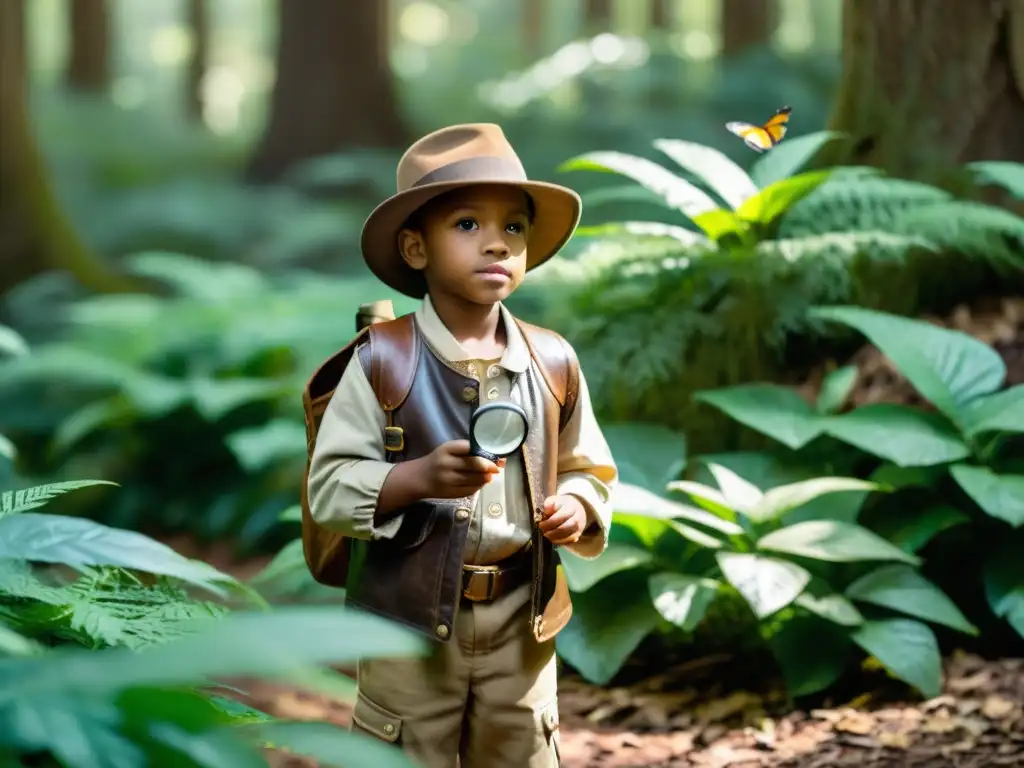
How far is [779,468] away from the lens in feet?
12.7

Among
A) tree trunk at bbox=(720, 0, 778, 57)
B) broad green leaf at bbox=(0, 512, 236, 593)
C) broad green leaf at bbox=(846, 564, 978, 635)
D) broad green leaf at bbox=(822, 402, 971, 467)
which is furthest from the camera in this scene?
tree trunk at bbox=(720, 0, 778, 57)

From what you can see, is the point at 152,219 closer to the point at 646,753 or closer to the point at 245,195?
the point at 245,195

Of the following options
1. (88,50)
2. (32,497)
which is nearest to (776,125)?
(32,497)

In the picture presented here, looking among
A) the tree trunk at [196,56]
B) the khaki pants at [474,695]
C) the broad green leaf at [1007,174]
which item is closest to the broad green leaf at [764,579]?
the khaki pants at [474,695]

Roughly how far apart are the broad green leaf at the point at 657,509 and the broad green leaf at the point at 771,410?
0.41 m

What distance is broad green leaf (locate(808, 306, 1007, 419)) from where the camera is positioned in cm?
370

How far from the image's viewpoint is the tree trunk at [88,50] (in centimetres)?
1623

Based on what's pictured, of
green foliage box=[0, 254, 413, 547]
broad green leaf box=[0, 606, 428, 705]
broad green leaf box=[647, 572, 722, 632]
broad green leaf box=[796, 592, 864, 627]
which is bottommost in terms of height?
green foliage box=[0, 254, 413, 547]

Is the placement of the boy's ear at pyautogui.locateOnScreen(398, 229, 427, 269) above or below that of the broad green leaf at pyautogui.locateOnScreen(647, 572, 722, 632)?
above

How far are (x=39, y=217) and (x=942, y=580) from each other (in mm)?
6791

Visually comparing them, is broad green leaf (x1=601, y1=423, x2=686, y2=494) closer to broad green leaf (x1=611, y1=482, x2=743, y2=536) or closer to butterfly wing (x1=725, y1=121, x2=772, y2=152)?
broad green leaf (x1=611, y1=482, x2=743, y2=536)

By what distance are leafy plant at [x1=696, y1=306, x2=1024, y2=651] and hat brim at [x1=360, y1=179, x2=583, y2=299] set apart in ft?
4.73

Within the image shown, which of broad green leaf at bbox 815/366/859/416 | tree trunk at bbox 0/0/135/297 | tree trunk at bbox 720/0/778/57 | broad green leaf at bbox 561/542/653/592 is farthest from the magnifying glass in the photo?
tree trunk at bbox 720/0/778/57

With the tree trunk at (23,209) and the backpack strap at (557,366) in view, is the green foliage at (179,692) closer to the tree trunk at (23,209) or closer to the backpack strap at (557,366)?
the backpack strap at (557,366)
